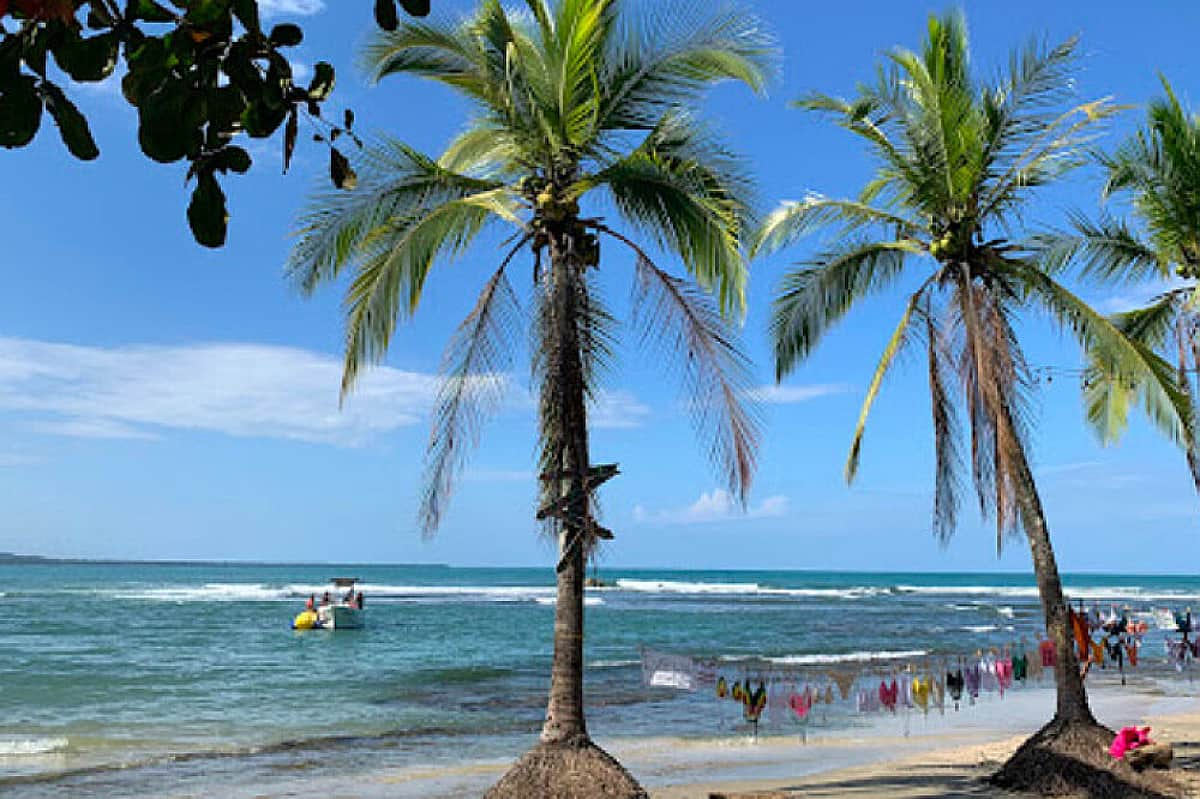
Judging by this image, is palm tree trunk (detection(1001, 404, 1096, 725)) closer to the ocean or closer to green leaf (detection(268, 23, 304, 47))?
the ocean

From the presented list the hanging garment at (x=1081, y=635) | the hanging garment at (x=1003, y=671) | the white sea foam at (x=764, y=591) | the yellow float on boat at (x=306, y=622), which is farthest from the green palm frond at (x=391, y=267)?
the white sea foam at (x=764, y=591)

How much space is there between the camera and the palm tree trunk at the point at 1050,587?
36.9 ft

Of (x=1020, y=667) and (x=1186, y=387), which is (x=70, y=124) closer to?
(x=1186, y=387)

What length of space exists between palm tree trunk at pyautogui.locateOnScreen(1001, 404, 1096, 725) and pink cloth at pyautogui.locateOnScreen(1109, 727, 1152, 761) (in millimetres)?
348

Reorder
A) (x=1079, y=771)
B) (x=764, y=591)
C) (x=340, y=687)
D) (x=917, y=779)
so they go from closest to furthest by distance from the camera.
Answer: (x=1079, y=771), (x=917, y=779), (x=340, y=687), (x=764, y=591)

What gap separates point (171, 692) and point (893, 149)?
22.1m

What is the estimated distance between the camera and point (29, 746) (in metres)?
18.2

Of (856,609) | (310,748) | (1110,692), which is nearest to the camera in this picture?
(310,748)

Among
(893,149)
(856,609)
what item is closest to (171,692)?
(893,149)

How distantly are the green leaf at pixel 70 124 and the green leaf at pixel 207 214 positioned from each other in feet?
0.78

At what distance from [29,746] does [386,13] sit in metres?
19.8

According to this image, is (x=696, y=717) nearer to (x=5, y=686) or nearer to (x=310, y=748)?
(x=310, y=748)

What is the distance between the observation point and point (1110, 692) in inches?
985

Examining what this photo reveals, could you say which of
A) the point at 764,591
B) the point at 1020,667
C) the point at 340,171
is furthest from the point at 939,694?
the point at 764,591
